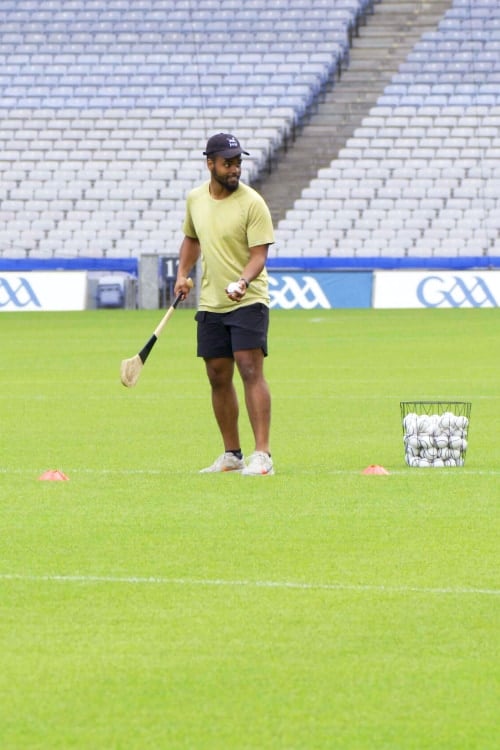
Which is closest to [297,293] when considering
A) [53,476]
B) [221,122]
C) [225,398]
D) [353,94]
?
[221,122]

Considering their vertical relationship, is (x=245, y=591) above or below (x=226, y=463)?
above

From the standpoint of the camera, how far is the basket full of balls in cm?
1123

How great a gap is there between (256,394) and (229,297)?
2.26ft

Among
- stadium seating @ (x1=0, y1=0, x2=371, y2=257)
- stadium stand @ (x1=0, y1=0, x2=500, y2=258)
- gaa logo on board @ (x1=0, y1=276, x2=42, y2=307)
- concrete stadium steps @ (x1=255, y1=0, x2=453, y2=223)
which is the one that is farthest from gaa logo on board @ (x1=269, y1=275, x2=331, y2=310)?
gaa logo on board @ (x1=0, y1=276, x2=42, y2=307)

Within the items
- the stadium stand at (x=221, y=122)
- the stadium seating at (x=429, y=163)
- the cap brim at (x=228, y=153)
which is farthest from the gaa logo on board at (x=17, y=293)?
the cap brim at (x=228, y=153)

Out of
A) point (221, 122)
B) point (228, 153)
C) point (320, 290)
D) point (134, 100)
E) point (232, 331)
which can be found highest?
point (228, 153)

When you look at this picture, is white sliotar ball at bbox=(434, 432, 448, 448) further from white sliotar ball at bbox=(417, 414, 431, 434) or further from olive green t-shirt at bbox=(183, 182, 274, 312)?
olive green t-shirt at bbox=(183, 182, 274, 312)

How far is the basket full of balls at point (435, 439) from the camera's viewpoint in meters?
11.2

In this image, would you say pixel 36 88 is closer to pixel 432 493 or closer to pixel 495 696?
pixel 432 493

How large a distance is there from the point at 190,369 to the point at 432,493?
1235cm

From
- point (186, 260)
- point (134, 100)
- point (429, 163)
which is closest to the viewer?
point (186, 260)

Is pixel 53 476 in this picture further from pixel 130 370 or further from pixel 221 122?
pixel 221 122

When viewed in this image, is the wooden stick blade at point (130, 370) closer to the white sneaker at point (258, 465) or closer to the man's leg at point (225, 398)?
the man's leg at point (225, 398)

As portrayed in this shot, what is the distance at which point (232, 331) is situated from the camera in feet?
36.5
